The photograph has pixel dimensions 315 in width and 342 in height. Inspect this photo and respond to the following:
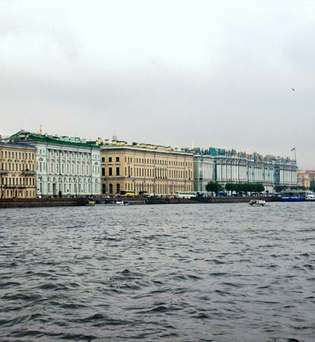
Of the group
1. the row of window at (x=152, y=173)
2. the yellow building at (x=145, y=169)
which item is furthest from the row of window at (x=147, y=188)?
the row of window at (x=152, y=173)

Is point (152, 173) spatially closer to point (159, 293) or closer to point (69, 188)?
point (69, 188)

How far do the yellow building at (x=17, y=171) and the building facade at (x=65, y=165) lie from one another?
1353 mm

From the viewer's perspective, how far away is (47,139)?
90.8 metres

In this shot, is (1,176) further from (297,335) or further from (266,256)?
(297,335)

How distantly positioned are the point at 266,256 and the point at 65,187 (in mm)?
76145

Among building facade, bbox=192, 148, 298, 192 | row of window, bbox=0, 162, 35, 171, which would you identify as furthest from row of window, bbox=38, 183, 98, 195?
building facade, bbox=192, 148, 298, 192

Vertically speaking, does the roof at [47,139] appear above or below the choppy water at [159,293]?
above

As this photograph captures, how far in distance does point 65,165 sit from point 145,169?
63.9 ft

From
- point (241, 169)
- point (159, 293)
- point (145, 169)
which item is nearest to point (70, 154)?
point (145, 169)

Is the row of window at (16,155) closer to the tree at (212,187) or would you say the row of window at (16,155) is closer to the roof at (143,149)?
the roof at (143,149)

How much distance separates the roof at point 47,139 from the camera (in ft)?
294

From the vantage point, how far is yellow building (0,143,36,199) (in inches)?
3290

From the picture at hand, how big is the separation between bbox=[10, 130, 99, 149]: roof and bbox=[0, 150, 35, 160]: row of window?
5.56 feet

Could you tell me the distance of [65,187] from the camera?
9462 cm
